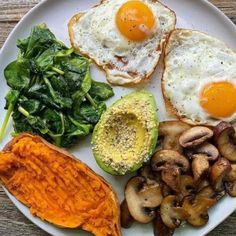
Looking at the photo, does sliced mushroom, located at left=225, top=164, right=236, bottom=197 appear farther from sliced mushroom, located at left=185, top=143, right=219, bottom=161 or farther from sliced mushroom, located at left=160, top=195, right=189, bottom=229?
sliced mushroom, located at left=160, top=195, right=189, bottom=229

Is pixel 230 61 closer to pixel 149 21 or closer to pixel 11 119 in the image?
pixel 149 21

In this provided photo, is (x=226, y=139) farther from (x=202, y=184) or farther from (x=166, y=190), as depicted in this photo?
(x=166, y=190)

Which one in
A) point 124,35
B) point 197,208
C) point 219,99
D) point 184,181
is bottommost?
point 197,208

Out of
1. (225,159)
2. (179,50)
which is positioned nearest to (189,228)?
(225,159)

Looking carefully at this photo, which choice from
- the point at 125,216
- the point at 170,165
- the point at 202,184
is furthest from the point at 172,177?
the point at 125,216

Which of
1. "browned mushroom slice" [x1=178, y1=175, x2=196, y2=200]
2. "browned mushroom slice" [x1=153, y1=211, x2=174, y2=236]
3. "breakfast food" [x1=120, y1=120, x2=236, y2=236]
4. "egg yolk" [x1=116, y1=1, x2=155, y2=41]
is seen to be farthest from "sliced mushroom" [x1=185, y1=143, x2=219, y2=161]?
"egg yolk" [x1=116, y1=1, x2=155, y2=41]

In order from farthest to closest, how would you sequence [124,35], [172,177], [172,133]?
[124,35] < [172,133] < [172,177]

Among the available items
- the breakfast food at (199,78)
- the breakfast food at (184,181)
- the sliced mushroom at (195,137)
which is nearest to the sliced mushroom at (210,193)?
the breakfast food at (184,181)

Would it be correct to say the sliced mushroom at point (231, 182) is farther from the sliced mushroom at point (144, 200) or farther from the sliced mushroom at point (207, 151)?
the sliced mushroom at point (144, 200)
